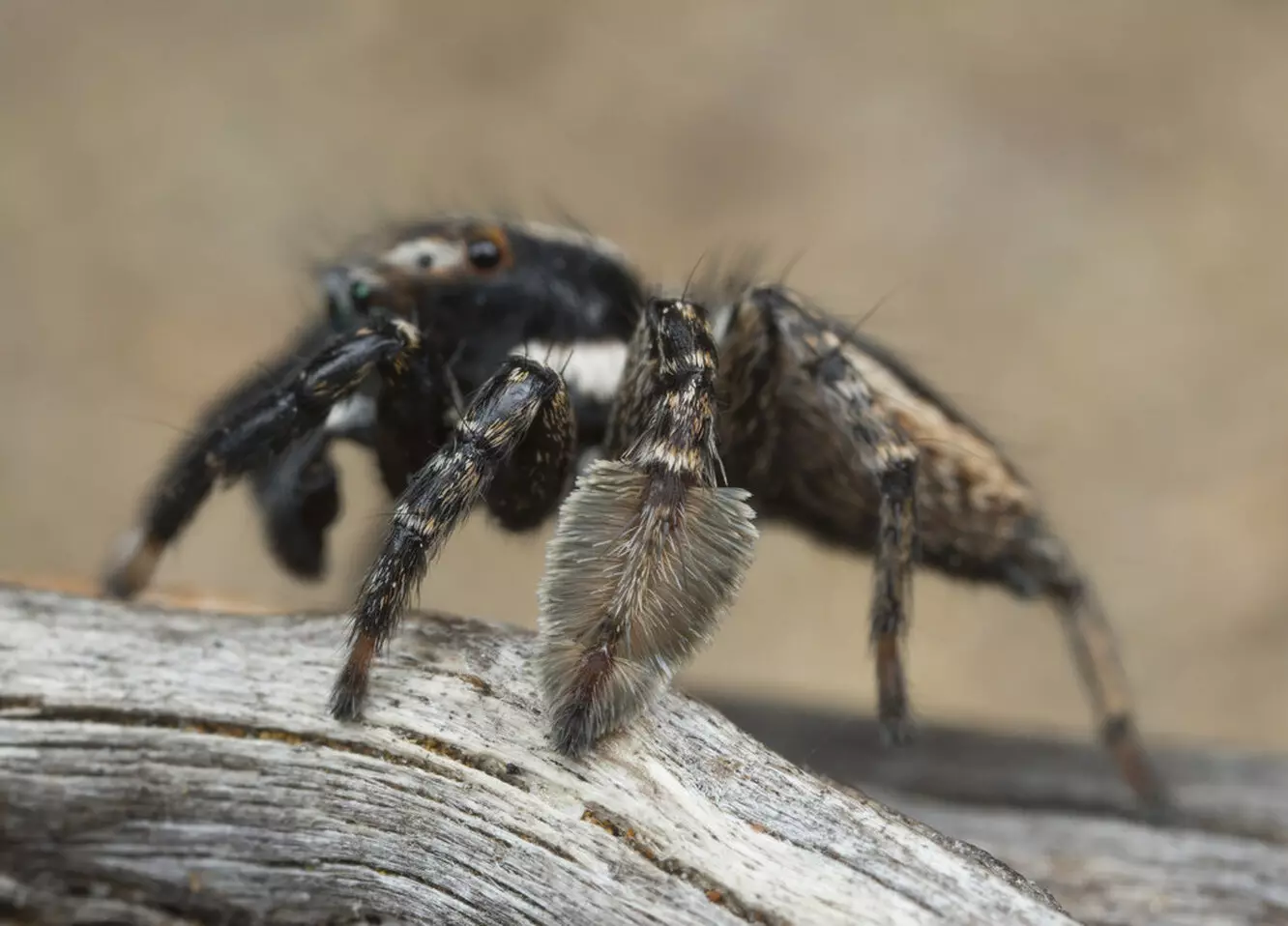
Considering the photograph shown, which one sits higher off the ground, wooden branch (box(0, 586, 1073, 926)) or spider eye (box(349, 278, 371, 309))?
spider eye (box(349, 278, 371, 309))

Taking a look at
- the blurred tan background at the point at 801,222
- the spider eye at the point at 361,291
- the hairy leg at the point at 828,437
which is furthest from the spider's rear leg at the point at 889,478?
the blurred tan background at the point at 801,222

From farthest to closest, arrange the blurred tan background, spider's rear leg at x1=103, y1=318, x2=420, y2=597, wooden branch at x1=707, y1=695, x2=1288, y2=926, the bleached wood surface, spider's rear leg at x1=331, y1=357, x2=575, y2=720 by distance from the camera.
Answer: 1. the blurred tan background
2. wooden branch at x1=707, y1=695, x2=1288, y2=926
3. spider's rear leg at x1=103, y1=318, x2=420, y2=597
4. spider's rear leg at x1=331, y1=357, x2=575, y2=720
5. the bleached wood surface

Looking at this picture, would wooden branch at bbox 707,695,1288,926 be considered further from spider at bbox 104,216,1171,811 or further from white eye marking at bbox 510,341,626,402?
white eye marking at bbox 510,341,626,402

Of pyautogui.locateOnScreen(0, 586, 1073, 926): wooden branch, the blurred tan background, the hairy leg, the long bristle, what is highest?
the blurred tan background

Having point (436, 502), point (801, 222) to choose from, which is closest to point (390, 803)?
point (436, 502)

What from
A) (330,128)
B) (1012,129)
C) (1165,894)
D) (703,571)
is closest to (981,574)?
(1165,894)

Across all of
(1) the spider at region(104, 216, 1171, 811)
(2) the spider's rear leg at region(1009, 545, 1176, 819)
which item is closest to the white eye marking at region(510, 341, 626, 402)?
(1) the spider at region(104, 216, 1171, 811)

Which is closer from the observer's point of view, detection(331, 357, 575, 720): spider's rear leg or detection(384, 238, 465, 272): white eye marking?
detection(331, 357, 575, 720): spider's rear leg

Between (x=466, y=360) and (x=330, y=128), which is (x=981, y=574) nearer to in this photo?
(x=466, y=360)
